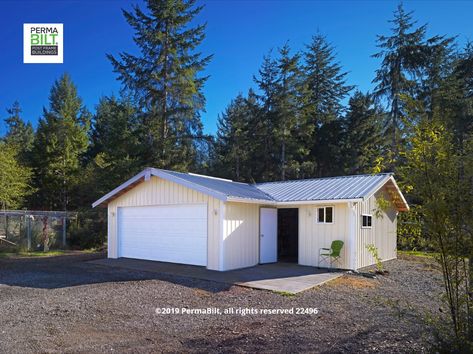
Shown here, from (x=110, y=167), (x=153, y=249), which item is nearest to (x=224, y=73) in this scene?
(x=110, y=167)

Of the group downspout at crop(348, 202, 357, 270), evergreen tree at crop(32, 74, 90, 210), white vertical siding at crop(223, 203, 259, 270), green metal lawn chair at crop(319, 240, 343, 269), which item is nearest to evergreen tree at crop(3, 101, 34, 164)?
evergreen tree at crop(32, 74, 90, 210)

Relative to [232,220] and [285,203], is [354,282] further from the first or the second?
[232,220]

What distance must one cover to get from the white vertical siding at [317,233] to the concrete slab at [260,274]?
1.91 ft

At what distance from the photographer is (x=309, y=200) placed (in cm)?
1250

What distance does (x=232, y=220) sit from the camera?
11.8 m

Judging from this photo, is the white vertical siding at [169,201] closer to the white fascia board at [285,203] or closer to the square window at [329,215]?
the white fascia board at [285,203]

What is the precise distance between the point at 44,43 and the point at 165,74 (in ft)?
39.0

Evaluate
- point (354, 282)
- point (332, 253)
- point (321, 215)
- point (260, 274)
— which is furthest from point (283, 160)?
point (354, 282)

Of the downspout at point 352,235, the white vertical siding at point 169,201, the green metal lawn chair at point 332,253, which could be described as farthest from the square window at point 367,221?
the white vertical siding at point 169,201

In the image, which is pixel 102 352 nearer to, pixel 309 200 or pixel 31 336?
pixel 31 336

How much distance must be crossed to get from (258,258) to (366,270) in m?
3.71

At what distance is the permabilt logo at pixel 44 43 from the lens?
1213 centimetres

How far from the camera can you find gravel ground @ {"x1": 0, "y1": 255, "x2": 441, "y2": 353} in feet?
16.3

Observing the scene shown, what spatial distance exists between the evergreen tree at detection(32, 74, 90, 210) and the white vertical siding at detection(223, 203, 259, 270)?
2062cm
